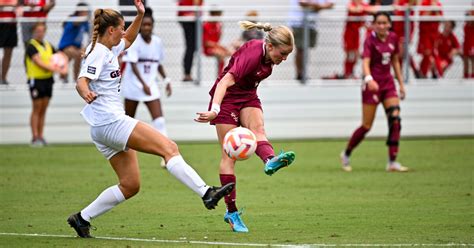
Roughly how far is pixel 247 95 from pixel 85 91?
193 centimetres

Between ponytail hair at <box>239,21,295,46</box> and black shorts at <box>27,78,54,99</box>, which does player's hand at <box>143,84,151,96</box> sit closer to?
black shorts at <box>27,78,54,99</box>

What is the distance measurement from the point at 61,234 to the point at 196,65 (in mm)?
12642

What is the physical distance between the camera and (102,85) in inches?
386

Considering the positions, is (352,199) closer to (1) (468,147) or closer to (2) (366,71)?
(2) (366,71)

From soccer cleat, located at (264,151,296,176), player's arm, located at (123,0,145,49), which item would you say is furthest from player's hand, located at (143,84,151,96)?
soccer cleat, located at (264,151,296,176)

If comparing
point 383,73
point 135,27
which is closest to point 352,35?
point 383,73

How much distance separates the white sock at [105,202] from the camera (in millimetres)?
9992

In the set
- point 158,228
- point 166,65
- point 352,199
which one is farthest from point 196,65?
point 158,228

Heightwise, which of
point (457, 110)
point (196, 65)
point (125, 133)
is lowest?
point (457, 110)

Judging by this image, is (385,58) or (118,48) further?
(385,58)

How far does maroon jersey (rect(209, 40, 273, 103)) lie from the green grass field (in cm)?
134

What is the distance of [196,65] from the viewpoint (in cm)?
2288

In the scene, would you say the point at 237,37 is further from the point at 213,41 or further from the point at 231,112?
the point at 231,112

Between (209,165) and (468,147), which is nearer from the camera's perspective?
(209,165)
